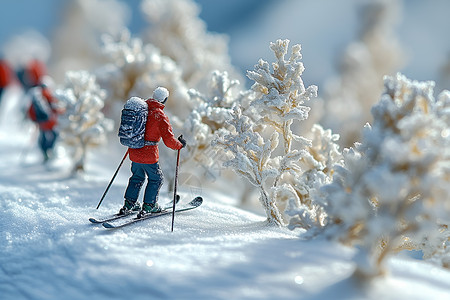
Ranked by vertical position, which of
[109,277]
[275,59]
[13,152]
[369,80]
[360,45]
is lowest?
[109,277]

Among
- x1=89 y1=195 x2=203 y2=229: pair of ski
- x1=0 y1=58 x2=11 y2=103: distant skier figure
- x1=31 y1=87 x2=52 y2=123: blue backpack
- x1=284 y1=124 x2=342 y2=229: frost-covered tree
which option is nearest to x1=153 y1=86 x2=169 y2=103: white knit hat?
x1=89 y1=195 x2=203 y2=229: pair of ski

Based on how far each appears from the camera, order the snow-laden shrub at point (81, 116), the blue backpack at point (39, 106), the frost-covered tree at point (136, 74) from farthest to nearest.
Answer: the frost-covered tree at point (136, 74), the blue backpack at point (39, 106), the snow-laden shrub at point (81, 116)

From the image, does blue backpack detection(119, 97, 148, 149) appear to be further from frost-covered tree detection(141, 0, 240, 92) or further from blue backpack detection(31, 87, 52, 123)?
frost-covered tree detection(141, 0, 240, 92)

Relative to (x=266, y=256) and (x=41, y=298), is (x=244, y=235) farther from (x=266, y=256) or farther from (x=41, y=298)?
(x=41, y=298)

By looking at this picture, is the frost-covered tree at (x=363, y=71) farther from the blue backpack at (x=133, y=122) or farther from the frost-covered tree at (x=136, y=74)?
the blue backpack at (x=133, y=122)

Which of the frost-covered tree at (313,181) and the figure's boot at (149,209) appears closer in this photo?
the frost-covered tree at (313,181)

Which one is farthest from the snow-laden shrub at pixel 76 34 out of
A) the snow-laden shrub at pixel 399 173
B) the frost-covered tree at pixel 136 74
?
the snow-laden shrub at pixel 399 173

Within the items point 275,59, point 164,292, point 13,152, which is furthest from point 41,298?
point 13,152
